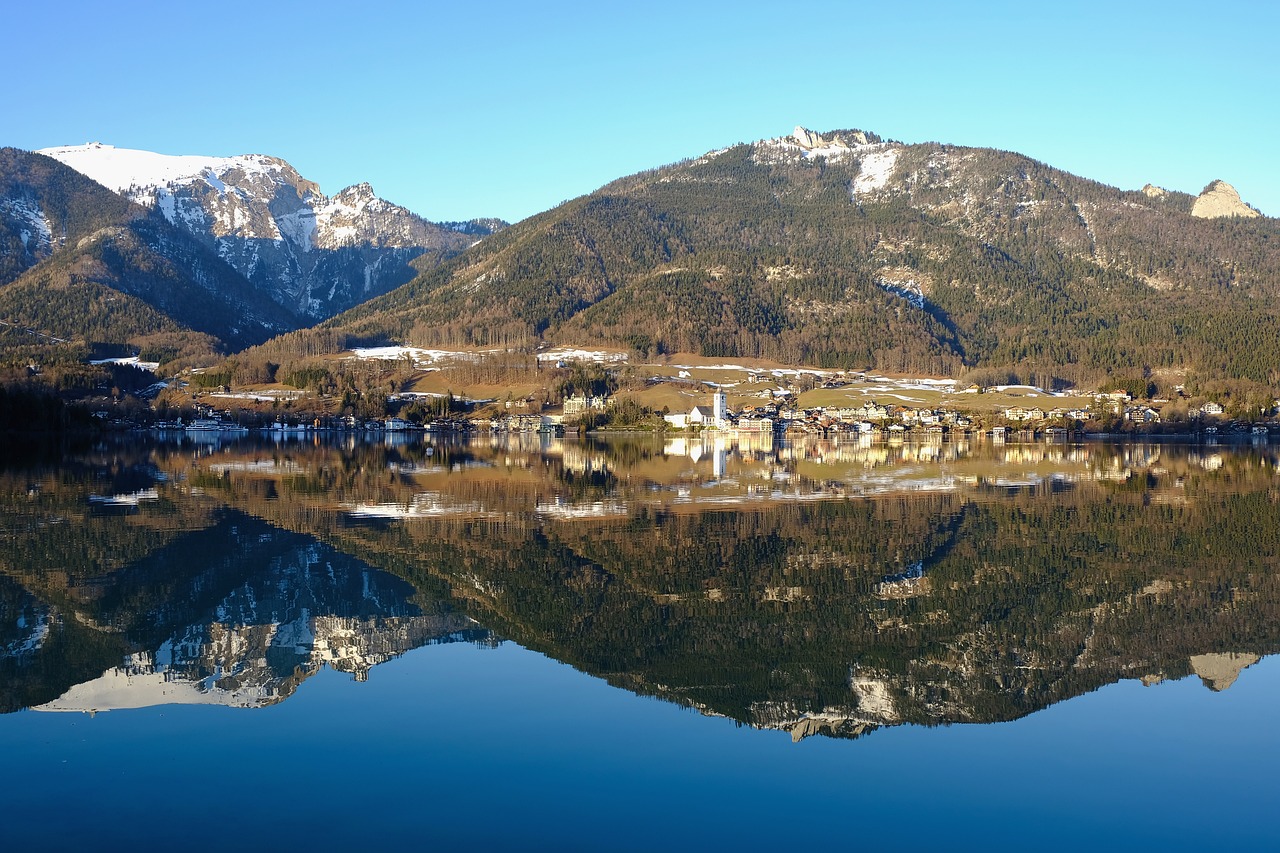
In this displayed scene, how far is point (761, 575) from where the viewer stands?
24547mm

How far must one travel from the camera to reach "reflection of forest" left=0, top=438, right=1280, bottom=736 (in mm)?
16984

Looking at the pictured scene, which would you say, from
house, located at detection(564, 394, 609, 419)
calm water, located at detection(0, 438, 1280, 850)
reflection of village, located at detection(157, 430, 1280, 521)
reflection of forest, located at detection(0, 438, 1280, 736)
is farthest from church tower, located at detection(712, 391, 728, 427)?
calm water, located at detection(0, 438, 1280, 850)

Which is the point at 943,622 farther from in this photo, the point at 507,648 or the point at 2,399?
the point at 2,399

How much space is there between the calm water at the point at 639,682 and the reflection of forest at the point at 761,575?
0.12 metres


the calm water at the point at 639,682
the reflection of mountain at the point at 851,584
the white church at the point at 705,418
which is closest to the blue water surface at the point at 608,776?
the calm water at the point at 639,682

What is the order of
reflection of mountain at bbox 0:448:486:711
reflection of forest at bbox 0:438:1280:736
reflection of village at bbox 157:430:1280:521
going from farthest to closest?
reflection of village at bbox 157:430:1280:521, reflection of forest at bbox 0:438:1280:736, reflection of mountain at bbox 0:448:486:711

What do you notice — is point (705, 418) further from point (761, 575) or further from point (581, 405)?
point (761, 575)

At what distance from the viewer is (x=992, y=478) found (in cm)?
5234

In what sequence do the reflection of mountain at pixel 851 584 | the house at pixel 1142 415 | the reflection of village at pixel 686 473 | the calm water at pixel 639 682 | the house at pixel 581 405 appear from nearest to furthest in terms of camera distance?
the calm water at pixel 639 682 < the reflection of mountain at pixel 851 584 < the reflection of village at pixel 686 473 < the house at pixel 1142 415 < the house at pixel 581 405

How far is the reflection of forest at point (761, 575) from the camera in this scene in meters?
17.0

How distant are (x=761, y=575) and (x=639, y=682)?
8.52 m

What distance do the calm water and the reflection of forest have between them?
121 millimetres

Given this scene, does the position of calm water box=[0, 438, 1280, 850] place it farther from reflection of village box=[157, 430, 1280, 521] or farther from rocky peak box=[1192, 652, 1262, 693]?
reflection of village box=[157, 430, 1280, 521]

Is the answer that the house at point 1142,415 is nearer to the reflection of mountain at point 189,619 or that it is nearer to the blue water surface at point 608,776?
the reflection of mountain at point 189,619
